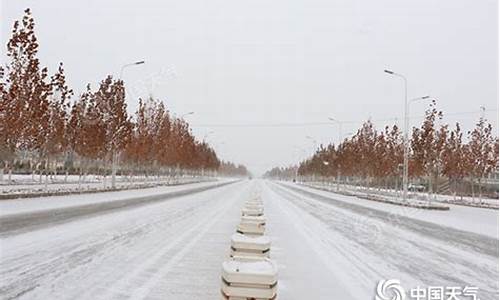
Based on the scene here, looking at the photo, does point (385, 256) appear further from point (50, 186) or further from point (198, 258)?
point (50, 186)

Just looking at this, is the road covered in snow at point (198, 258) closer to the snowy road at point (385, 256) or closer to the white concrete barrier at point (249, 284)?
the snowy road at point (385, 256)

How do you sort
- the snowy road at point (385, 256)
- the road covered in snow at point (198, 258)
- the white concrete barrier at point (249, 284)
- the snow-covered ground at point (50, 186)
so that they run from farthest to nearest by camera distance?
the snow-covered ground at point (50, 186), the snowy road at point (385, 256), the road covered in snow at point (198, 258), the white concrete barrier at point (249, 284)

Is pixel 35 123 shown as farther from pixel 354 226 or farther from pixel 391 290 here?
pixel 391 290

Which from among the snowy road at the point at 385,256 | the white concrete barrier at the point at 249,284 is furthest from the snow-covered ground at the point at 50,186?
the white concrete barrier at the point at 249,284

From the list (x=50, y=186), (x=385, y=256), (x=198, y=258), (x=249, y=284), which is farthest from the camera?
(x=50, y=186)

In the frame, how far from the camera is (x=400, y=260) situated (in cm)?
1287

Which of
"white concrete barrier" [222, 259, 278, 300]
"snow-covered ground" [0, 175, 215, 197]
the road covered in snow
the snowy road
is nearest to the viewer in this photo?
"white concrete barrier" [222, 259, 278, 300]

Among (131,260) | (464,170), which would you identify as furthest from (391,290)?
(464,170)

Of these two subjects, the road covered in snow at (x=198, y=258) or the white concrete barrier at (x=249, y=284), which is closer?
the white concrete barrier at (x=249, y=284)

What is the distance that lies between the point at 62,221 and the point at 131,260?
8.51 meters

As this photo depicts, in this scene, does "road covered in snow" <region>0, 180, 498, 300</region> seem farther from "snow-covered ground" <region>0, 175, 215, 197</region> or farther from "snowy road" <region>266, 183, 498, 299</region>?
"snow-covered ground" <region>0, 175, 215, 197</region>

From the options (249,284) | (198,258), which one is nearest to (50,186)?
(198,258)

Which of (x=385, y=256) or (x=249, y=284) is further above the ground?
(x=249, y=284)

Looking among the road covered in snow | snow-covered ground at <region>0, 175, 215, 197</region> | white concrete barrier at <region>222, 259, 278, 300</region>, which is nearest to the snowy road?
the road covered in snow
